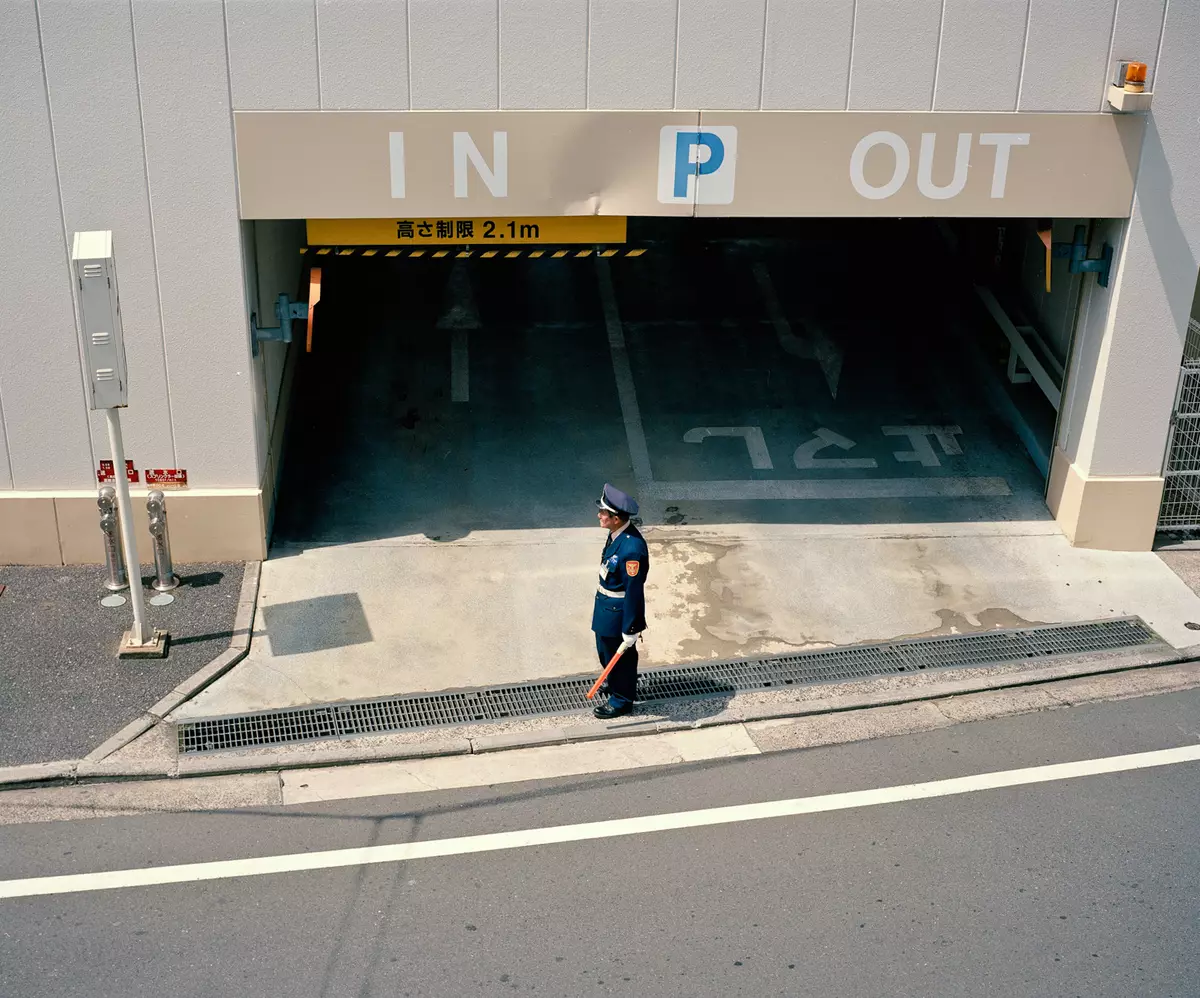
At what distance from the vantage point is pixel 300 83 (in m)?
9.77

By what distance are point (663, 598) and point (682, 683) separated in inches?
47.6

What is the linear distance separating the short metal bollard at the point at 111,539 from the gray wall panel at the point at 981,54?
723cm

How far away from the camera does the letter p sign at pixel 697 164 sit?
10172mm

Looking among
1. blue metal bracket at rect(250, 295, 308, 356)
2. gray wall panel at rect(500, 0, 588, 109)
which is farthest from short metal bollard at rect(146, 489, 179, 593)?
gray wall panel at rect(500, 0, 588, 109)

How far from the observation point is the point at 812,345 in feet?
49.0

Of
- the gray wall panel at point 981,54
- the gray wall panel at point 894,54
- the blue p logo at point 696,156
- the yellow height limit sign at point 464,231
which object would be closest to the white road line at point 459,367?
the yellow height limit sign at point 464,231

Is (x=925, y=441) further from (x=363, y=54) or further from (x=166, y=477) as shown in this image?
(x=166, y=477)

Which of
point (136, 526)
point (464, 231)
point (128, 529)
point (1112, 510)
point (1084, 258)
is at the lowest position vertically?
point (136, 526)

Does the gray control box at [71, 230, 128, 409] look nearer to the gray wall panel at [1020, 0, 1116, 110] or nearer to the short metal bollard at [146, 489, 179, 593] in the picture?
the short metal bollard at [146, 489, 179, 593]

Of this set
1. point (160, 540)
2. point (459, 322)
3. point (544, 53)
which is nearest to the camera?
point (544, 53)

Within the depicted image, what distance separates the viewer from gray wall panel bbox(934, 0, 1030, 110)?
1011cm

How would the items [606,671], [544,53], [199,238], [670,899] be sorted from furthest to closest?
[199,238]
[544,53]
[606,671]
[670,899]

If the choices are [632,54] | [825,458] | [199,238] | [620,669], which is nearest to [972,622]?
[825,458]

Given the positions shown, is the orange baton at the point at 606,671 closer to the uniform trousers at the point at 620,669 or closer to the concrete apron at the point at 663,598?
the uniform trousers at the point at 620,669
